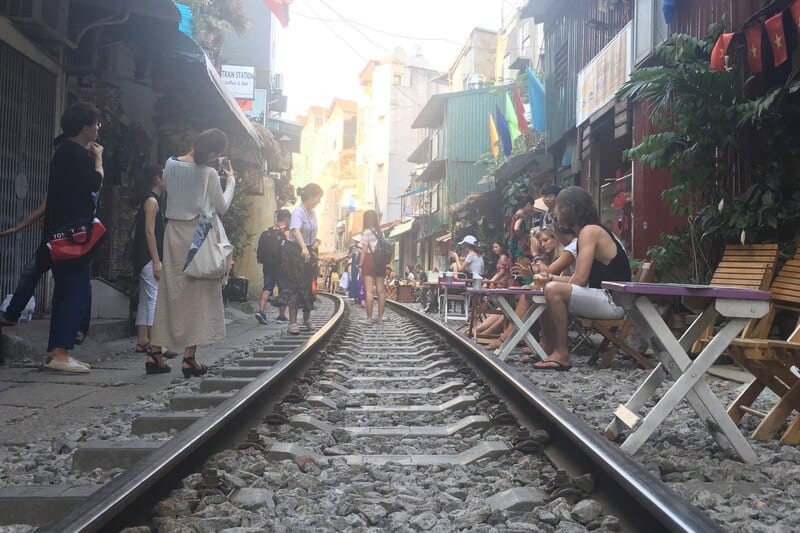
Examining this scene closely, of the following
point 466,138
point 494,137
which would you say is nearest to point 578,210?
point 494,137

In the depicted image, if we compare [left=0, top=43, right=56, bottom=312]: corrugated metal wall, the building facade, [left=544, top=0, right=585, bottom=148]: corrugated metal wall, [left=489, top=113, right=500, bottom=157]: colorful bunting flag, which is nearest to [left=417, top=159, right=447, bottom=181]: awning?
[left=489, top=113, right=500, bottom=157]: colorful bunting flag

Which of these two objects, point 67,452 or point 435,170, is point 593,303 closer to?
point 67,452

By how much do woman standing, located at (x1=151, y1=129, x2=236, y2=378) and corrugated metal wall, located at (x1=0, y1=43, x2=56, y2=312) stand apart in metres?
2.92

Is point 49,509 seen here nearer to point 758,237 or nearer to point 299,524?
point 299,524

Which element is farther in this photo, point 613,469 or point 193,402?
point 193,402

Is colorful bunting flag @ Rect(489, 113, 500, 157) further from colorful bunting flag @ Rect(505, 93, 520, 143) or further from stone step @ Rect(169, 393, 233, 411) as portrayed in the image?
stone step @ Rect(169, 393, 233, 411)

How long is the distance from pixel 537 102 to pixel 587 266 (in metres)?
12.4

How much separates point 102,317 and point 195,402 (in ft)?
16.7

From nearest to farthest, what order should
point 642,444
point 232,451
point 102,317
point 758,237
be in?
point 232,451, point 642,444, point 758,237, point 102,317

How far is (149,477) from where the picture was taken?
218 cm

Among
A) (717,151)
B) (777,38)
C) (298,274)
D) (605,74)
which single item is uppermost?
(605,74)

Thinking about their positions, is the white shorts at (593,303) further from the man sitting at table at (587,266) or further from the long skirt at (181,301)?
the long skirt at (181,301)

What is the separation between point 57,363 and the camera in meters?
5.16

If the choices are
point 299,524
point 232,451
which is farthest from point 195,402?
point 299,524
